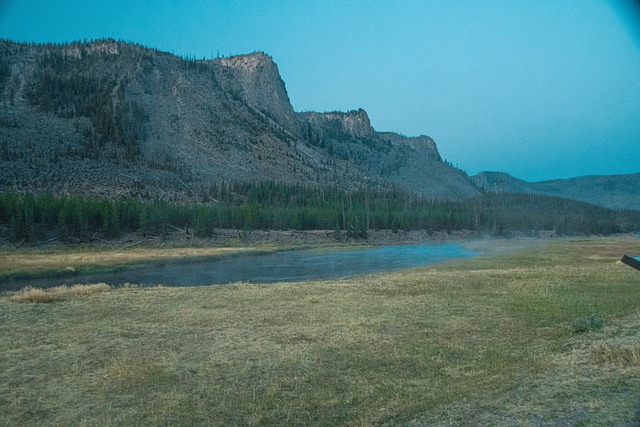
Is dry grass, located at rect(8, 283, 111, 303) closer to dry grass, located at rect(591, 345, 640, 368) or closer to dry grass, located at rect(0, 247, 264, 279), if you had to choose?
dry grass, located at rect(0, 247, 264, 279)

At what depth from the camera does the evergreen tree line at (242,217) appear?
72812 mm

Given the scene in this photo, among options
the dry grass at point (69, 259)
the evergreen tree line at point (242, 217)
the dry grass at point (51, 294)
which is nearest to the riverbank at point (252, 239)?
the evergreen tree line at point (242, 217)

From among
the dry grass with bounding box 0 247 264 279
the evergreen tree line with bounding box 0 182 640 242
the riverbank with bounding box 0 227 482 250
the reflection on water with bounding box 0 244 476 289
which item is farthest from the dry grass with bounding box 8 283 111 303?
the evergreen tree line with bounding box 0 182 640 242

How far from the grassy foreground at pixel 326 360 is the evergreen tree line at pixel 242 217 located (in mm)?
52928

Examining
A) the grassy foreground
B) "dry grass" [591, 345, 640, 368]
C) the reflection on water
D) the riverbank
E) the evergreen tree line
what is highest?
the evergreen tree line

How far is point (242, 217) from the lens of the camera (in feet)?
334

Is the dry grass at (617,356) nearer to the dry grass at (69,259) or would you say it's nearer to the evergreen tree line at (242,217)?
the dry grass at (69,259)

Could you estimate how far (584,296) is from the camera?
2447 centimetres

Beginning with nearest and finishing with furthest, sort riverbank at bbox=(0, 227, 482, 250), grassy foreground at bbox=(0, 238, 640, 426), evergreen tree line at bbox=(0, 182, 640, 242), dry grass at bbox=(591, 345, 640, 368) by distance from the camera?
1. grassy foreground at bbox=(0, 238, 640, 426)
2. dry grass at bbox=(591, 345, 640, 368)
3. evergreen tree line at bbox=(0, 182, 640, 242)
4. riverbank at bbox=(0, 227, 482, 250)

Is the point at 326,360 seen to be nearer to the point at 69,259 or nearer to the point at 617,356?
the point at 617,356

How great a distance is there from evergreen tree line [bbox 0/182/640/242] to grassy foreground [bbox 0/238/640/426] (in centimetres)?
5293

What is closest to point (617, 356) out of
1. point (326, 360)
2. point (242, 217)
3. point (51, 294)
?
point (326, 360)

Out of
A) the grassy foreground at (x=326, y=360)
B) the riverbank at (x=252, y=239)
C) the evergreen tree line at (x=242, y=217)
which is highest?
the evergreen tree line at (x=242, y=217)

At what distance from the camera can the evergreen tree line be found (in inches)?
2867
